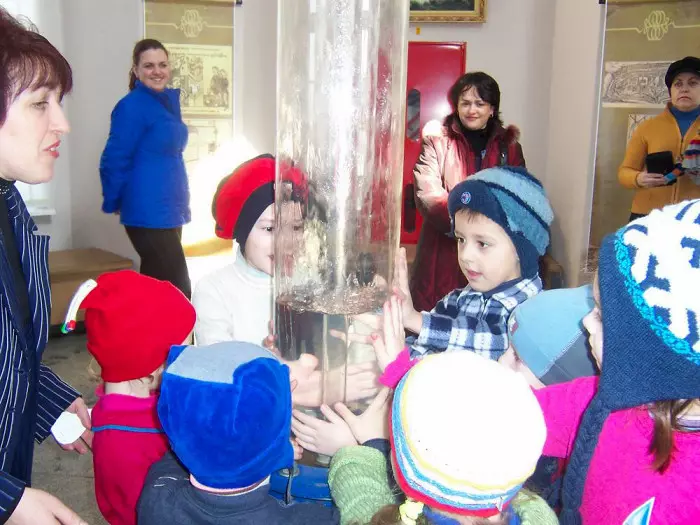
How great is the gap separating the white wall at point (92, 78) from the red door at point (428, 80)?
1.55 meters

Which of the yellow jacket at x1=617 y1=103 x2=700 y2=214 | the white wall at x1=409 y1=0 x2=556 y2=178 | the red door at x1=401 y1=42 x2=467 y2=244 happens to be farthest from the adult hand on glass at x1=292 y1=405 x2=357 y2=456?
the white wall at x1=409 y1=0 x2=556 y2=178

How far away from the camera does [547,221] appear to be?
1.25 meters

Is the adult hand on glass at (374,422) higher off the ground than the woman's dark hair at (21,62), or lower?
lower

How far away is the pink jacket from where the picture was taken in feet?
2.35

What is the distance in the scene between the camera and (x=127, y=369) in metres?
1.04

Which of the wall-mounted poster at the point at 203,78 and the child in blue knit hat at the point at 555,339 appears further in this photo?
the wall-mounted poster at the point at 203,78

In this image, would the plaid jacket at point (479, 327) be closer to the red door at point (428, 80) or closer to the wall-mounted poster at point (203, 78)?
the red door at point (428, 80)

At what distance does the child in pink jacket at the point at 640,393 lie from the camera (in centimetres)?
62

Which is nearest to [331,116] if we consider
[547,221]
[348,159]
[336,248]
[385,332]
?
[348,159]

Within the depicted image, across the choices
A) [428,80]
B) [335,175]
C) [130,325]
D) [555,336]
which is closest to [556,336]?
[555,336]

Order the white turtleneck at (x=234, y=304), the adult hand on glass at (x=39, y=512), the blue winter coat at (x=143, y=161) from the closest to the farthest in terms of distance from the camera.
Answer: the adult hand on glass at (x=39, y=512)
the white turtleneck at (x=234, y=304)
the blue winter coat at (x=143, y=161)

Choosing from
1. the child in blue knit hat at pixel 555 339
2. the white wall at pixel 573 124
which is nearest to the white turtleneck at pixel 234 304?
the child in blue knit hat at pixel 555 339

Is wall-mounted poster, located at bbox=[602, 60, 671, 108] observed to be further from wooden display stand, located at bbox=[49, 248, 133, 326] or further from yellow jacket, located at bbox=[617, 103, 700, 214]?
wooden display stand, located at bbox=[49, 248, 133, 326]

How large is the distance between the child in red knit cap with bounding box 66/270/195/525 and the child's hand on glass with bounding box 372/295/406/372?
33 cm
